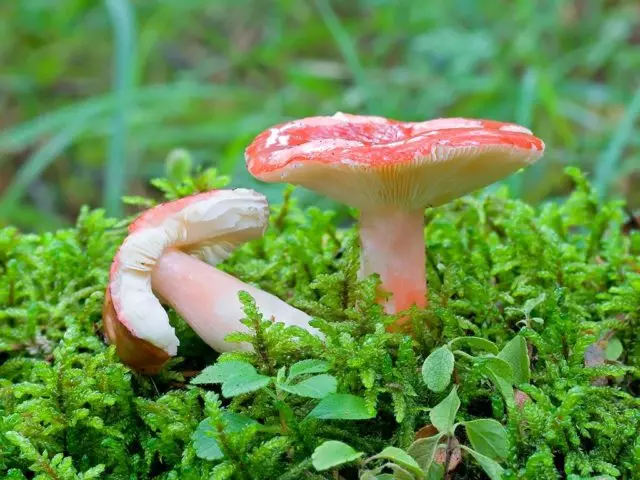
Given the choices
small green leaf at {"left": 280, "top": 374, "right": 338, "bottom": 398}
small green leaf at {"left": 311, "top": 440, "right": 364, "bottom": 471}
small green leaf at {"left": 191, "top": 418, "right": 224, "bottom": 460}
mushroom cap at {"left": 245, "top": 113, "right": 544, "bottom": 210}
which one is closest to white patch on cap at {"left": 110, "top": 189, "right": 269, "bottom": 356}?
mushroom cap at {"left": 245, "top": 113, "right": 544, "bottom": 210}

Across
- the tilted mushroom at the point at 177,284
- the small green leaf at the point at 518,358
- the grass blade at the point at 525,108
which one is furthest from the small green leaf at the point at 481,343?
the grass blade at the point at 525,108

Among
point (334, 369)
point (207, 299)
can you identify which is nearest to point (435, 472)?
point (334, 369)

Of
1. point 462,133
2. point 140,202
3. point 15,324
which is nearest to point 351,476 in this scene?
point 462,133

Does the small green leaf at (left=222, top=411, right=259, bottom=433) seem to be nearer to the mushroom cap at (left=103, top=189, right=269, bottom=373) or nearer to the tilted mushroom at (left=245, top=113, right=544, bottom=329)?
the mushroom cap at (left=103, top=189, right=269, bottom=373)

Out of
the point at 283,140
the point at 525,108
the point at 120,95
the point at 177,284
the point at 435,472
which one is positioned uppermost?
the point at 120,95

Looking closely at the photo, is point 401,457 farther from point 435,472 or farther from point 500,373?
point 500,373

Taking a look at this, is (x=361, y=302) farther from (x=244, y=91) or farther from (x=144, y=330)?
(x=244, y=91)
